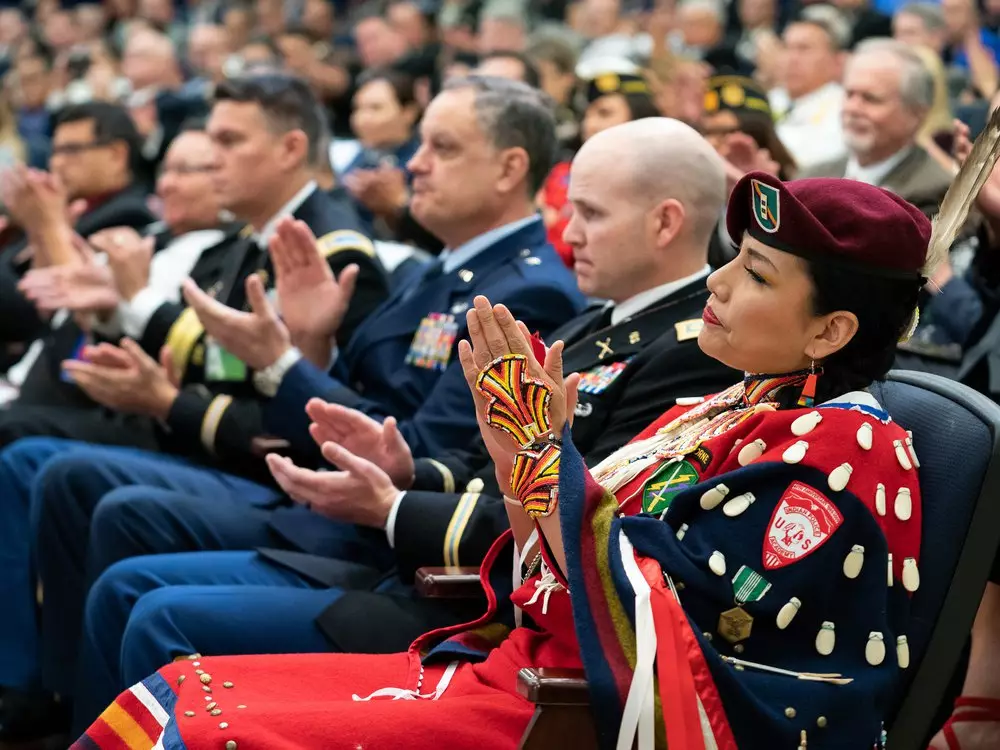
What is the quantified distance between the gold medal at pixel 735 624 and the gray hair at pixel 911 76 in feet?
8.99

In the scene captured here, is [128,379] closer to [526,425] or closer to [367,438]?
[367,438]

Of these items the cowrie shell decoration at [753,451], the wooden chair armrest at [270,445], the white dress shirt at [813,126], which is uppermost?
the cowrie shell decoration at [753,451]

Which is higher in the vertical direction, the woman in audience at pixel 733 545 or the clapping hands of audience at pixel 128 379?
the woman in audience at pixel 733 545

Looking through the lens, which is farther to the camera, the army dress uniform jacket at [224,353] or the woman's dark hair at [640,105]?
the woman's dark hair at [640,105]

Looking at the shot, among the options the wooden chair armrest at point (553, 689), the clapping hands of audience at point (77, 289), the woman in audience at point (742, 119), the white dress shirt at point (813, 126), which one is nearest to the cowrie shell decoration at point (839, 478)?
the wooden chair armrest at point (553, 689)

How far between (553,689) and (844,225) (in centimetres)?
68

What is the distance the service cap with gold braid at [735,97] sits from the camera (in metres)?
3.82

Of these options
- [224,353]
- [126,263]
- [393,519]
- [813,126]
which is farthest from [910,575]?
[813,126]

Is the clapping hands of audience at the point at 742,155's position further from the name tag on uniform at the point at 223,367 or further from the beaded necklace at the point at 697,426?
the beaded necklace at the point at 697,426

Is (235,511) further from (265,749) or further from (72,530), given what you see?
(265,749)

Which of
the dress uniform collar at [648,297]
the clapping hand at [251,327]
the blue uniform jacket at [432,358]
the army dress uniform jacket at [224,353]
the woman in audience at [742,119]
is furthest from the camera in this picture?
the woman in audience at [742,119]

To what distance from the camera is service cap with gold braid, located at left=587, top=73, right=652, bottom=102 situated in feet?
14.2

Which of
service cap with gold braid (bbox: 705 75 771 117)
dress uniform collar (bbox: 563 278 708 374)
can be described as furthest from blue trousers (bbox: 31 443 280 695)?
service cap with gold braid (bbox: 705 75 771 117)

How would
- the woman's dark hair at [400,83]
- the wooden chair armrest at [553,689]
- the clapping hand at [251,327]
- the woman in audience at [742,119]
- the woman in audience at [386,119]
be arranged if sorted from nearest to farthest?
1. the wooden chair armrest at [553,689]
2. the clapping hand at [251,327]
3. the woman in audience at [742,119]
4. the woman in audience at [386,119]
5. the woman's dark hair at [400,83]
